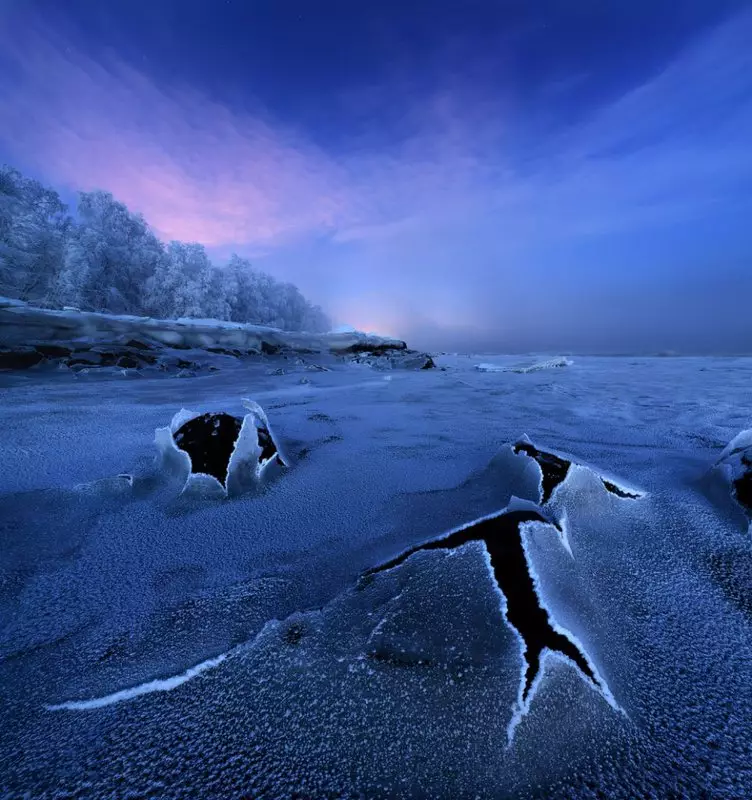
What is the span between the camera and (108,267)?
63.2 ft

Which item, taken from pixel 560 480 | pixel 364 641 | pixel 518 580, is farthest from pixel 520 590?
pixel 560 480

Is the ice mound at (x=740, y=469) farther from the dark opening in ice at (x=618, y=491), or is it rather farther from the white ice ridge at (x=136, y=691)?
the white ice ridge at (x=136, y=691)

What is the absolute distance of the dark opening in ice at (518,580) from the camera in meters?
0.50

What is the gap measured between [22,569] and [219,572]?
1.31ft

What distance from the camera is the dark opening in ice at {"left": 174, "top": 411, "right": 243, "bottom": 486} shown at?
1141mm

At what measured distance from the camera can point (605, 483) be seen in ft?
3.23

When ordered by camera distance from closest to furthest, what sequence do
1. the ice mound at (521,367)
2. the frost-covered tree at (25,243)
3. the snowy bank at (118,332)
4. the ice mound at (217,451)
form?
the ice mound at (217,451)
the snowy bank at (118,332)
the ice mound at (521,367)
the frost-covered tree at (25,243)

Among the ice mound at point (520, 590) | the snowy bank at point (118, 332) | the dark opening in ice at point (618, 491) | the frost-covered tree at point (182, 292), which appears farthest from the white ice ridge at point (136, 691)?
the frost-covered tree at point (182, 292)

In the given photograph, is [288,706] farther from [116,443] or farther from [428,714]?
[116,443]

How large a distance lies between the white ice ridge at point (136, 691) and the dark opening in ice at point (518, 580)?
0.97 ft

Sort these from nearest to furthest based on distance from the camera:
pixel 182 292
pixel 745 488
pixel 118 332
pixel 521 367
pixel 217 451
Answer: pixel 745 488, pixel 217 451, pixel 118 332, pixel 521 367, pixel 182 292

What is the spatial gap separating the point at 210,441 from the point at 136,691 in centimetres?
80

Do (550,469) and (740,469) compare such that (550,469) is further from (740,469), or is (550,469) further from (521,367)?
(521,367)

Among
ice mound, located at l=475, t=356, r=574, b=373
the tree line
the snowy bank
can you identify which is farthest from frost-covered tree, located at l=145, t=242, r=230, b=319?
ice mound, located at l=475, t=356, r=574, b=373
